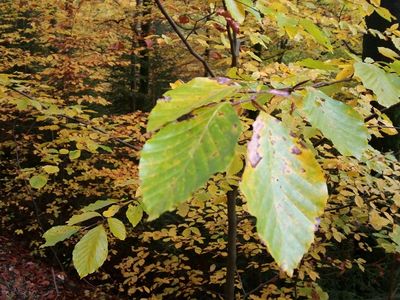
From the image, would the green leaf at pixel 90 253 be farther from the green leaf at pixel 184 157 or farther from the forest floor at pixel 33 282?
the forest floor at pixel 33 282

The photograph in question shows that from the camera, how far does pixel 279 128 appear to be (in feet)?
1.68

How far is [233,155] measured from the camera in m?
0.46

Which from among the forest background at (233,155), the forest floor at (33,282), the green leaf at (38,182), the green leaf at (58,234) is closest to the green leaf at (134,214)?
the forest background at (233,155)

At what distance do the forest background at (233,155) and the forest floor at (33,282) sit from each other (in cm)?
22

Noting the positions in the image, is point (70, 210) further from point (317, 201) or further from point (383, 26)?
point (317, 201)

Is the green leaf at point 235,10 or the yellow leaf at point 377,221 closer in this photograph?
the green leaf at point 235,10

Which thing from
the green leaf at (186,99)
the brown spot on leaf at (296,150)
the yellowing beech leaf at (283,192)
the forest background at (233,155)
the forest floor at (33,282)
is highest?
the green leaf at (186,99)

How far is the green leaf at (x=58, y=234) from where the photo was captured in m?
1.17

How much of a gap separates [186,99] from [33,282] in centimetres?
614

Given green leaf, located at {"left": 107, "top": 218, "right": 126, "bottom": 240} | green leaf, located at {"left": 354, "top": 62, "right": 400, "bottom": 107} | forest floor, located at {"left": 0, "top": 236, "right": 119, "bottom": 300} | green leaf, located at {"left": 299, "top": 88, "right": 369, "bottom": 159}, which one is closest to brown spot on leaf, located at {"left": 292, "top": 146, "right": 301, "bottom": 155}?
green leaf, located at {"left": 299, "top": 88, "right": 369, "bottom": 159}

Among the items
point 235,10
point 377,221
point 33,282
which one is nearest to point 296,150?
point 235,10

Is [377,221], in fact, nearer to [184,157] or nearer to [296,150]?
[296,150]

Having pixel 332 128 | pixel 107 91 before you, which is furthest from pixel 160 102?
pixel 107 91

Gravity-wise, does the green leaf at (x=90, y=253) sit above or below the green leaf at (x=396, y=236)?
above
